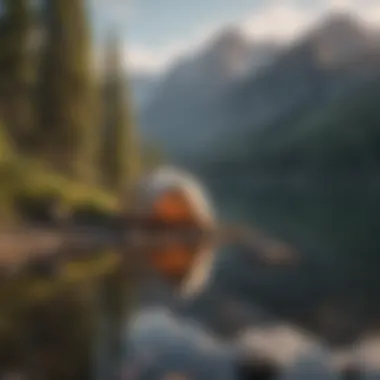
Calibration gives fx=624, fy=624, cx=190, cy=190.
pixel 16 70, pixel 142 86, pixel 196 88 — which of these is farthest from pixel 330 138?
pixel 16 70

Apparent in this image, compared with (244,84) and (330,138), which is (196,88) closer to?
(244,84)

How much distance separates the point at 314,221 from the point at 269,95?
279 mm

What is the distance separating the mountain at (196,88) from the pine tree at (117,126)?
41 mm

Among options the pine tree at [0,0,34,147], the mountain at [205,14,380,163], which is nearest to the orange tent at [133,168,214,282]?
the mountain at [205,14,380,163]

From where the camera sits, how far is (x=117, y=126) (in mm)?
1334

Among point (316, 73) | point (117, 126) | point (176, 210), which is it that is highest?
point (316, 73)

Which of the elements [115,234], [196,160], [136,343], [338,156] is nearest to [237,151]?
[196,160]

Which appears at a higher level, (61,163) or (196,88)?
(196,88)

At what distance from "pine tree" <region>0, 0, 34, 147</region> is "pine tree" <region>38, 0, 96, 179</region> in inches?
1.3

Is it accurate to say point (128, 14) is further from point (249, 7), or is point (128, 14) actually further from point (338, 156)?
point (338, 156)

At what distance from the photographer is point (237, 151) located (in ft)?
4.33

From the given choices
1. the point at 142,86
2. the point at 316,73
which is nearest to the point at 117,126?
the point at 142,86

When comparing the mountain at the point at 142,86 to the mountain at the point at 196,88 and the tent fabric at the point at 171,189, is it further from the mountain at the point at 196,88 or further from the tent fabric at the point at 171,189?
the tent fabric at the point at 171,189

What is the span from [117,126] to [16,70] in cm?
25
